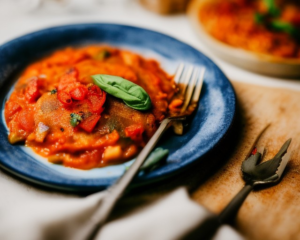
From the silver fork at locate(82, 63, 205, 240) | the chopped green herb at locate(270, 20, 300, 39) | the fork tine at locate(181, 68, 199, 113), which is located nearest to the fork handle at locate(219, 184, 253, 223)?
the silver fork at locate(82, 63, 205, 240)

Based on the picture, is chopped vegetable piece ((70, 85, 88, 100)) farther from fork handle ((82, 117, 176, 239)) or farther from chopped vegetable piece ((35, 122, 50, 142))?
fork handle ((82, 117, 176, 239))

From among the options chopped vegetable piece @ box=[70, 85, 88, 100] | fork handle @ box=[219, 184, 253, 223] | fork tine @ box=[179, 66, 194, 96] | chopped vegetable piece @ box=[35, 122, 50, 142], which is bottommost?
fork handle @ box=[219, 184, 253, 223]

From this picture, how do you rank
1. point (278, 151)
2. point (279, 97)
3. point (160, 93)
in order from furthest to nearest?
point (279, 97), point (160, 93), point (278, 151)

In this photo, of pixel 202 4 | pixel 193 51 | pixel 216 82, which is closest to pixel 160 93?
pixel 216 82

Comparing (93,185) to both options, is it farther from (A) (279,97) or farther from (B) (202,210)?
(A) (279,97)

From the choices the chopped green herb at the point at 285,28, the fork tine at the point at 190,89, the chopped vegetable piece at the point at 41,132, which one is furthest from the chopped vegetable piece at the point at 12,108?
the chopped green herb at the point at 285,28

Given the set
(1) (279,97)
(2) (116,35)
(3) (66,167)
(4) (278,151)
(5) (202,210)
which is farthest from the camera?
(2) (116,35)

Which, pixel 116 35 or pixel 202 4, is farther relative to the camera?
pixel 202 4
